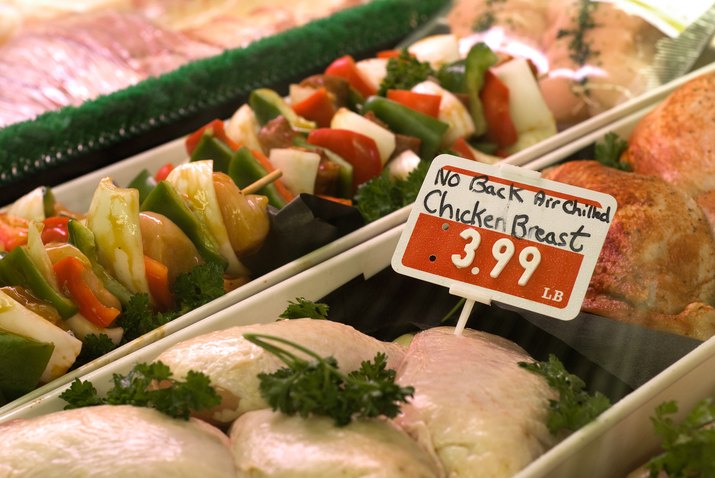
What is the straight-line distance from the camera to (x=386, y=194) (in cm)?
305

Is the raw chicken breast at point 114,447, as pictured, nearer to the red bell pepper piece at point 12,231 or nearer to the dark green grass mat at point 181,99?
the red bell pepper piece at point 12,231

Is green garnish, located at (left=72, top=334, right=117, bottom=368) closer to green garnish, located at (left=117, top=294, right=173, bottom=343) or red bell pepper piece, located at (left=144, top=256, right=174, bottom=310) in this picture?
green garnish, located at (left=117, top=294, right=173, bottom=343)

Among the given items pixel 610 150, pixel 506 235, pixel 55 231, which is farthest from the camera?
pixel 610 150

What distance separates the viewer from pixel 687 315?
229cm

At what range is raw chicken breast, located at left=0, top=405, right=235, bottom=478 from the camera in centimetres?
162

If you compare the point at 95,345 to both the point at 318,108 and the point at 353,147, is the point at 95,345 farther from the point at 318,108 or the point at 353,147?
the point at 318,108

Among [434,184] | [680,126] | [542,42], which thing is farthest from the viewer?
[542,42]

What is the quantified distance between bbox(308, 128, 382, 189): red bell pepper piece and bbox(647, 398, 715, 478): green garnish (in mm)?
1683

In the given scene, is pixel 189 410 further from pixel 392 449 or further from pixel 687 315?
pixel 687 315

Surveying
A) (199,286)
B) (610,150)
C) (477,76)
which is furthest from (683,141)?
(199,286)

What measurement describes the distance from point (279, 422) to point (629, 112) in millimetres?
2436

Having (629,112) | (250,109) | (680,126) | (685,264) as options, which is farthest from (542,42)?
(685,264)

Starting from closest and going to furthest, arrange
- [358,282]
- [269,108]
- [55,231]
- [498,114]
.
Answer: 1. [358,282]
2. [55,231]
3. [269,108]
4. [498,114]

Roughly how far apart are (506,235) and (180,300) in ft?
3.62
